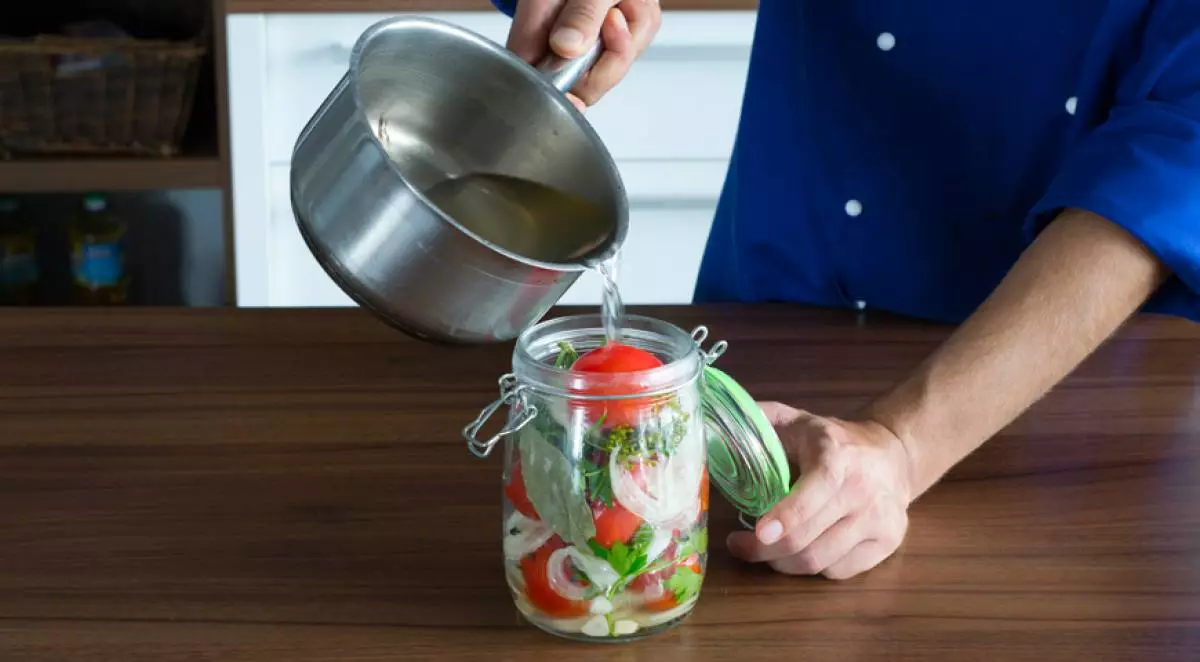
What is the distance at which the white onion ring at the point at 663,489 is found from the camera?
562 millimetres

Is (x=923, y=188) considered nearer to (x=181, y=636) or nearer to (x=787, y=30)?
(x=787, y=30)

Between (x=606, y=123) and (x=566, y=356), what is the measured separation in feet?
3.88

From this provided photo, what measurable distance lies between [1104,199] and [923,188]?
0.96ft

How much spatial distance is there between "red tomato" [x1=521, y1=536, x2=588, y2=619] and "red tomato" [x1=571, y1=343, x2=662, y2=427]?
0.05 m

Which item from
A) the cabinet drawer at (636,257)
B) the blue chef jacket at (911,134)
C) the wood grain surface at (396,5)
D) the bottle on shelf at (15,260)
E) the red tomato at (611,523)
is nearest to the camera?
the red tomato at (611,523)

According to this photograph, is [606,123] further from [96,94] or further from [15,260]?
[15,260]

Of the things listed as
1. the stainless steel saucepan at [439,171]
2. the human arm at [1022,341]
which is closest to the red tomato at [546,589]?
the stainless steel saucepan at [439,171]

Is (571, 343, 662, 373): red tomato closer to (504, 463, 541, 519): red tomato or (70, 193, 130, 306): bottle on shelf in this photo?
(504, 463, 541, 519): red tomato

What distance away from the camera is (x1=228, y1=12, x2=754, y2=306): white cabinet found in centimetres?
170

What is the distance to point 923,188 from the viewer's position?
1.06m

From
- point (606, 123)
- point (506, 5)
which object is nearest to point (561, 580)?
point (506, 5)

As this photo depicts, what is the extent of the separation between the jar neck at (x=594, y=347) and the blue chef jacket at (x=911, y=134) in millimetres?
412

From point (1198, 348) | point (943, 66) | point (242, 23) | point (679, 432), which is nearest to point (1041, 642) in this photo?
point (679, 432)

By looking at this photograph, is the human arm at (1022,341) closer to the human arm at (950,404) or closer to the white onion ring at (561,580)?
the human arm at (950,404)
